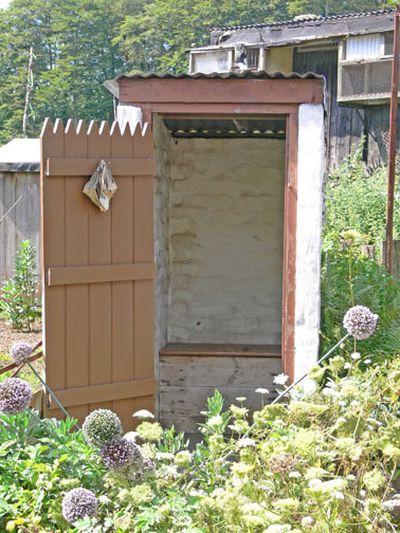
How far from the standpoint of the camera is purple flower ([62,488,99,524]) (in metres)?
3.44

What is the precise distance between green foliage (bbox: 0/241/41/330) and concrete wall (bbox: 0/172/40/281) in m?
0.66

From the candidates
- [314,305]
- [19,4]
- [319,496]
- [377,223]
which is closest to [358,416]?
[319,496]

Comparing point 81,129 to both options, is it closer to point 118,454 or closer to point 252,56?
point 118,454

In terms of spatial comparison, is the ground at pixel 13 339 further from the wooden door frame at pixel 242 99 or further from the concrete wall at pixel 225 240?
the wooden door frame at pixel 242 99

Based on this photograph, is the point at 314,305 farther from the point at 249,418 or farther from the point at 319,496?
the point at 319,496

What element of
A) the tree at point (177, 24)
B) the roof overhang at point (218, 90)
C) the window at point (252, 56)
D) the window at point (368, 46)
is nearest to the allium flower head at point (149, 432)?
the roof overhang at point (218, 90)

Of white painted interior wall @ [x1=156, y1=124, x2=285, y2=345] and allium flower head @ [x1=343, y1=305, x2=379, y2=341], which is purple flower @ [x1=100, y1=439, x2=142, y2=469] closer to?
allium flower head @ [x1=343, y1=305, x2=379, y2=341]

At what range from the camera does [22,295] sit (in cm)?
924

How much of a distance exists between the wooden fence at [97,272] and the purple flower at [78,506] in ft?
7.40

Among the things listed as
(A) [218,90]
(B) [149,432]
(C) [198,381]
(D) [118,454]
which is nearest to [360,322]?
(B) [149,432]

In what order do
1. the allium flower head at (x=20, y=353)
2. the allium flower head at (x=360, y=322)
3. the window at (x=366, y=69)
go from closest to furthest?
the allium flower head at (x=360, y=322), the allium flower head at (x=20, y=353), the window at (x=366, y=69)

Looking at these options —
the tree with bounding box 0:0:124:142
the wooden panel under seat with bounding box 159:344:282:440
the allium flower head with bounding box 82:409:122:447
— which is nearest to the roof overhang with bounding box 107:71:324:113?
the wooden panel under seat with bounding box 159:344:282:440

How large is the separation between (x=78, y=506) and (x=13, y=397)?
2.28ft

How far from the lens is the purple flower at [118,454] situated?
355cm
